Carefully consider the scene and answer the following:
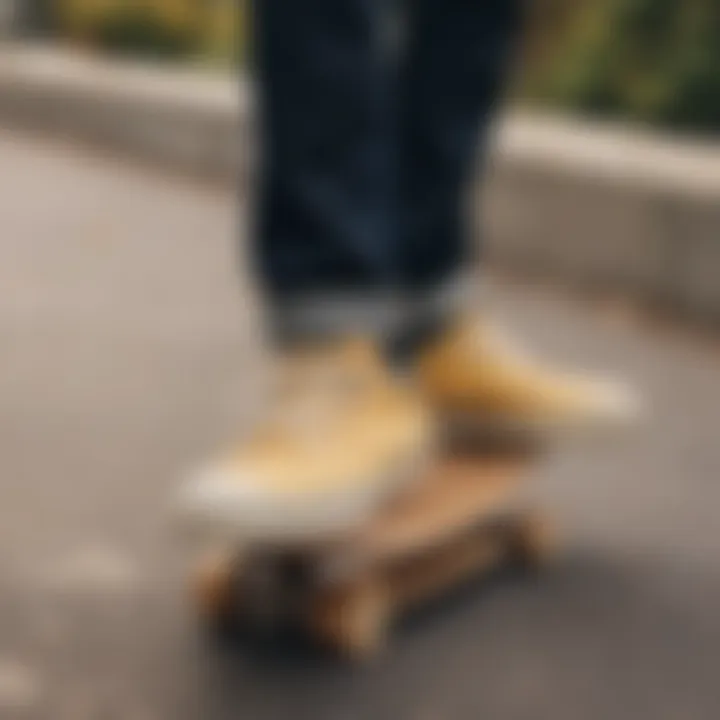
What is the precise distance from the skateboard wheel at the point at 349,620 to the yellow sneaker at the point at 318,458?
0.06 metres

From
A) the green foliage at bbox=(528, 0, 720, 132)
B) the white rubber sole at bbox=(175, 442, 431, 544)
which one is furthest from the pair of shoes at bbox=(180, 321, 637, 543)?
the green foliage at bbox=(528, 0, 720, 132)

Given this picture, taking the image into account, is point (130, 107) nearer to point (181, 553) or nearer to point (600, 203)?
point (600, 203)

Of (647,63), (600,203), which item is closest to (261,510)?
(600,203)

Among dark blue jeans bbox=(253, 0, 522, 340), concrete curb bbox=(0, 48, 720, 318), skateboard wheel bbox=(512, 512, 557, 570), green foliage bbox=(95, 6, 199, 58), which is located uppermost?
dark blue jeans bbox=(253, 0, 522, 340)

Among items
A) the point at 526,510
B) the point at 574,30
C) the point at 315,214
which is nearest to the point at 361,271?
the point at 315,214

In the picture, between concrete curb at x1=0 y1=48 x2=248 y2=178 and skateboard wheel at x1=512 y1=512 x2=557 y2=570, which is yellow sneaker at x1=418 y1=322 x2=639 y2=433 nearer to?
skateboard wheel at x1=512 y1=512 x2=557 y2=570

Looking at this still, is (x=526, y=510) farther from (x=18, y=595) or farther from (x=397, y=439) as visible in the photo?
(x=18, y=595)

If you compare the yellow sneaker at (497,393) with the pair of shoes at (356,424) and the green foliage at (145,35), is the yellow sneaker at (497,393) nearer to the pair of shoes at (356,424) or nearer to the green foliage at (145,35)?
the pair of shoes at (356,424)

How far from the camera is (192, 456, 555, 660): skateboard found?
140cm

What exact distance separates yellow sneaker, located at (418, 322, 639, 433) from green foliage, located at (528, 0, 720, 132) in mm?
1598

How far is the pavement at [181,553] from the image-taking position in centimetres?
133

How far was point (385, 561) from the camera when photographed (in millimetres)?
1431

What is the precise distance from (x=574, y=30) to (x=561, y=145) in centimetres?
70

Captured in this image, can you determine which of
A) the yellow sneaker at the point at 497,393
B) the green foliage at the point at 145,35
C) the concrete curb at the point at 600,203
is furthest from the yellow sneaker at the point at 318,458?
the green foliage at the point at 145,35
